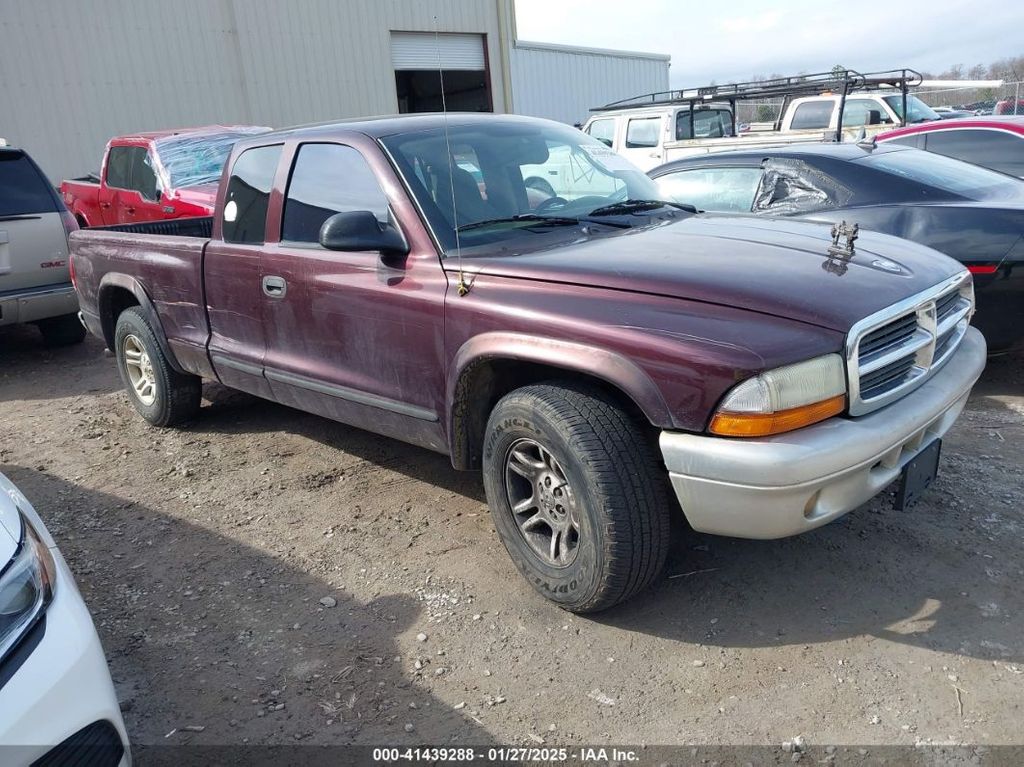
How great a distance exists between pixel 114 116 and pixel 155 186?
7.65 m

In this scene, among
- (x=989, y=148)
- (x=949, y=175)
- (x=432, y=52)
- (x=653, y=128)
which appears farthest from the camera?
(x=432, y=52)

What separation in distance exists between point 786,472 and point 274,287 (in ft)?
8.57

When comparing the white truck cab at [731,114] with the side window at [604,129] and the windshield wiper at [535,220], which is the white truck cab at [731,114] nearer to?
the side window at [604,129]

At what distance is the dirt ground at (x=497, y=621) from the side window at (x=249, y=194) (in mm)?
1330

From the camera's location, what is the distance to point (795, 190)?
5.41 m

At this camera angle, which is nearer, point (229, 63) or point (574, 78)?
point (229, 63)

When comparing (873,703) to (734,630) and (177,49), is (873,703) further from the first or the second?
(177,49)

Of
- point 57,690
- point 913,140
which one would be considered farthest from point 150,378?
point 913,140

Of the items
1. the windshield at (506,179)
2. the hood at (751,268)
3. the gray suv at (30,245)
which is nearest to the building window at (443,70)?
the gray suv at (30,245)

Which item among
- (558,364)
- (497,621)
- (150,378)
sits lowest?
(497,621)

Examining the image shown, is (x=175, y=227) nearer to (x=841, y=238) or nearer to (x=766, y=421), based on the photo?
(x=841, y=238)

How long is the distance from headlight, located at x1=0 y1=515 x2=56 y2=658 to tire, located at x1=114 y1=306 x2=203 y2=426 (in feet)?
9.88

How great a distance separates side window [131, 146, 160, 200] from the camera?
28.5 ft

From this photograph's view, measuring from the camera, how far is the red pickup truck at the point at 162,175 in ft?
27.0
